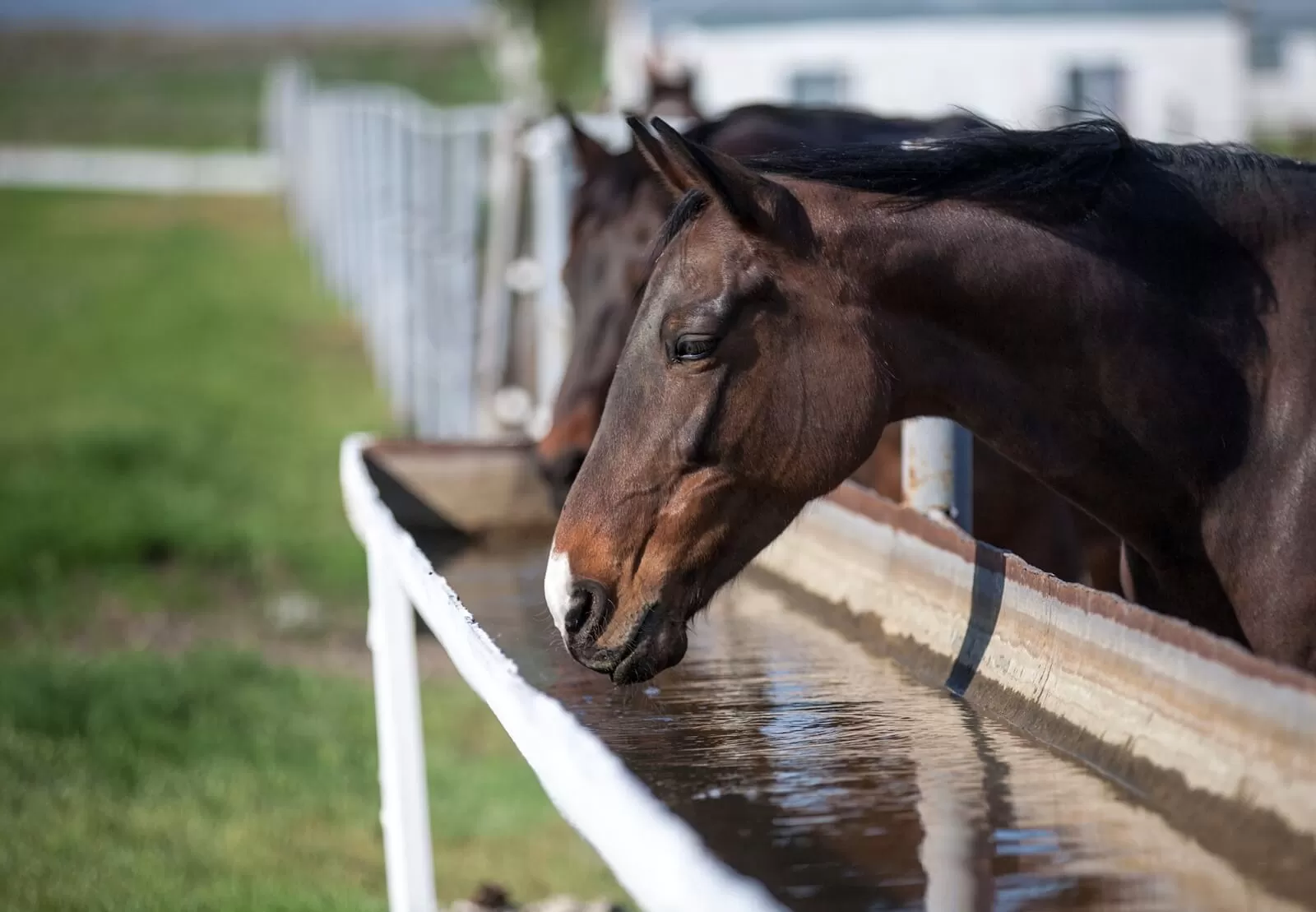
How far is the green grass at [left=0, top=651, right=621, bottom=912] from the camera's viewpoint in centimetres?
464

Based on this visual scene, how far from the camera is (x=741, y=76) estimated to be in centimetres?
2419

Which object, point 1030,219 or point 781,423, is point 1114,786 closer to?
point 781,423

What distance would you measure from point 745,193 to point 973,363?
0.50 meters

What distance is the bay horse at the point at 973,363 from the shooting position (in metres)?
2.66

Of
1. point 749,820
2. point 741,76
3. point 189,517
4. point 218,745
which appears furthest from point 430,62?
point 749,820

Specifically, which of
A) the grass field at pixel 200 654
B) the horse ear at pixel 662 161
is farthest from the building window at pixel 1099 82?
the horse ear at pixel 662 161

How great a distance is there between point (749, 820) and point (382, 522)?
1.62 m

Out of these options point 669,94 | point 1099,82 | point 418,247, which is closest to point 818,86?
point 1099,82

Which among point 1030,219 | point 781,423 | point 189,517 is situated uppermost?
point 1030,219

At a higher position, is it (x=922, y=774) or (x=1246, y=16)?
(x=1246, y=16)

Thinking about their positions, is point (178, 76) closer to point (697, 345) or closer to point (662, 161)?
point (662, 161)

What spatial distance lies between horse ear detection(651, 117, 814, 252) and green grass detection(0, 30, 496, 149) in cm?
4050

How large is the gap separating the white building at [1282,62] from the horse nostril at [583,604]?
86.3ft

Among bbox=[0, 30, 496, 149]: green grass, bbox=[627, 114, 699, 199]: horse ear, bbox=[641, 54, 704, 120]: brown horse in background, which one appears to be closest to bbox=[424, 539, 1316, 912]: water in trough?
bbox=[627, 114, 699, 199]: horse ear
